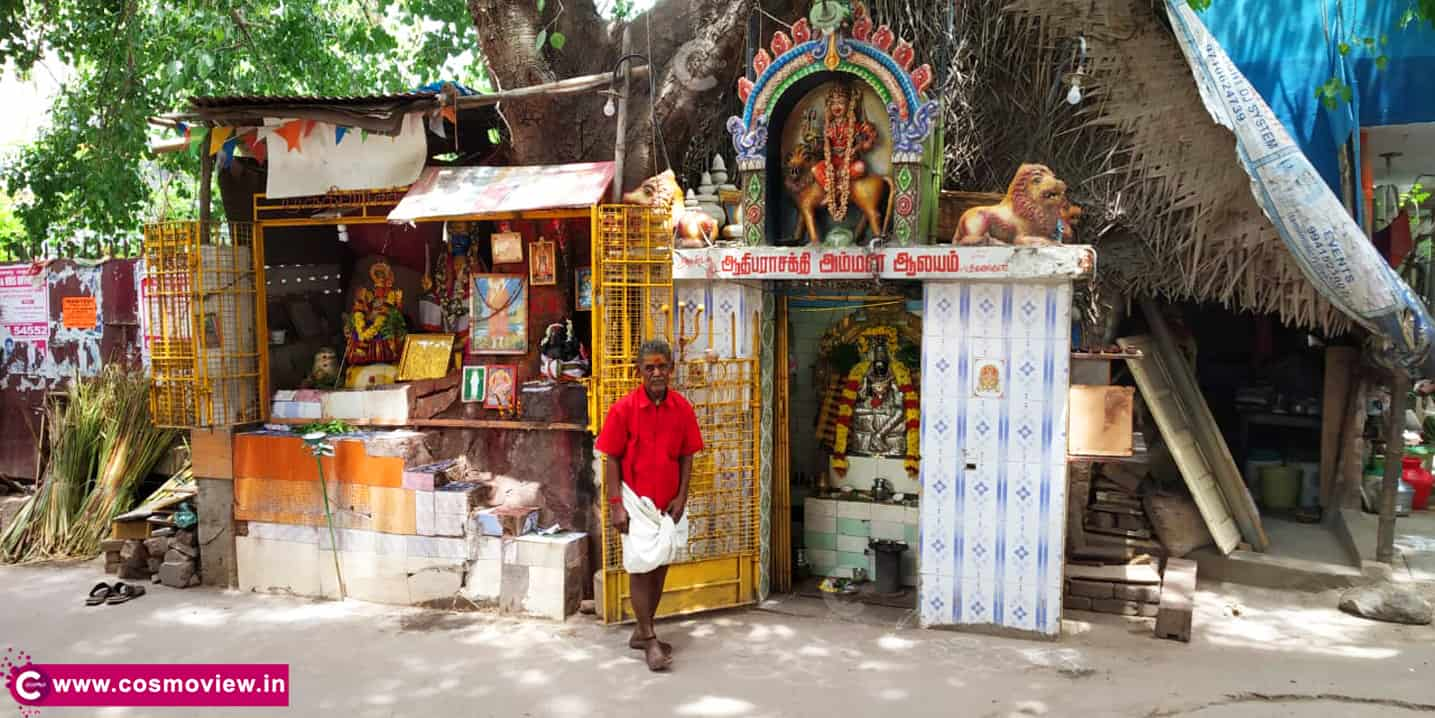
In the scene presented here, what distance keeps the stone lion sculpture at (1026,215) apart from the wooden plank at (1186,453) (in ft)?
6.83

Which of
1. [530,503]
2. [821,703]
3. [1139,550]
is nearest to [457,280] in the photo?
[530,503]

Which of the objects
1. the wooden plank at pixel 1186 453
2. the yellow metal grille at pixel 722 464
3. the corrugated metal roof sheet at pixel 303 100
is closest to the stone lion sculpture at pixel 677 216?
the yellow metal grille at pixel 722 464

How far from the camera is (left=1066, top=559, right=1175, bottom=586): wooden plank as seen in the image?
23.6ft

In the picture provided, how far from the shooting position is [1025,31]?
8.24 meters

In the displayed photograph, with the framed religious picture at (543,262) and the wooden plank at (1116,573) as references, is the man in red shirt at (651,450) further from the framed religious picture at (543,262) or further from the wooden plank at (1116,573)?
the wooden plank at (1116,573)

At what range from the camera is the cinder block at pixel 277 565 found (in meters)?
→ 7.70

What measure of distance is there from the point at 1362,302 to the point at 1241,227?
960 mm

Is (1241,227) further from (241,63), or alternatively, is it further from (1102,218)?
(241,63)

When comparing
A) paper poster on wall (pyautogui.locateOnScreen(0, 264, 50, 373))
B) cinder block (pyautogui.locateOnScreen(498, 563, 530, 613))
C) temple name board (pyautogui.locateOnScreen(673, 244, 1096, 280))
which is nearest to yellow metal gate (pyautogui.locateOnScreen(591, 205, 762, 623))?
temple name board (pyautogui.locateOnScreen(673, 244, 1096, 280))

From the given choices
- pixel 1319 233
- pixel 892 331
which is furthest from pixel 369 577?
pixel 1319 233

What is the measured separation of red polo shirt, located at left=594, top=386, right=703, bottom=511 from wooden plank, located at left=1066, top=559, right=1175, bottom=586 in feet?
10.4

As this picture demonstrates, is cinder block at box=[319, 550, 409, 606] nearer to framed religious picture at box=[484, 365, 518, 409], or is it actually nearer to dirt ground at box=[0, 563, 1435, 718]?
dirt ground at box=[0, 563, 1435, 718]

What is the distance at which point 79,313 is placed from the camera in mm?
10398

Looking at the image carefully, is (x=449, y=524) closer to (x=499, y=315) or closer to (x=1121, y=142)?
(x=499, y=315)
